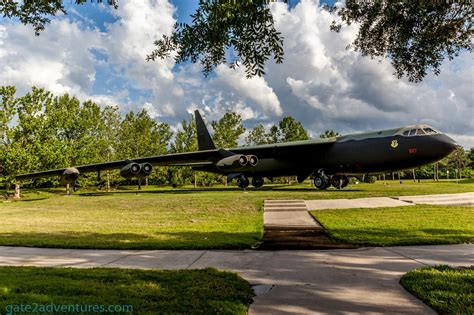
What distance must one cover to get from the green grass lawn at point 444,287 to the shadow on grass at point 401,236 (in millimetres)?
2566

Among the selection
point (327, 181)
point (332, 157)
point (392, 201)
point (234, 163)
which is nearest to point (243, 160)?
point (234, 163)

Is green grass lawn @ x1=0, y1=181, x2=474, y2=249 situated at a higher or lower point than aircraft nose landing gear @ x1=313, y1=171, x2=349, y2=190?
lower

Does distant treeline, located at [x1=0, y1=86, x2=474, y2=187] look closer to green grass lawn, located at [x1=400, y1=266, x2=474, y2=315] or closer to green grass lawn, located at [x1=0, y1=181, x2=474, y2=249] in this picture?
green grass lawn, located at [x1=0, y1=181, x2=474, y2=249]

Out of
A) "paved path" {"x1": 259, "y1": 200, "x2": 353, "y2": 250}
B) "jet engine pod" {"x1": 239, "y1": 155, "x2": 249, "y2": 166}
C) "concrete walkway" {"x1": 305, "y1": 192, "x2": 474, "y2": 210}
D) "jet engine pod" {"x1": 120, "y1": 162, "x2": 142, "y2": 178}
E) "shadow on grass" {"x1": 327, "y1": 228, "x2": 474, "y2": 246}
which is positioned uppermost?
"jet engine pod" {"x1": 239, "y1": 155, "x2": 249, "y2": 166}

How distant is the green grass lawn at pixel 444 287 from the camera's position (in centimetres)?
383

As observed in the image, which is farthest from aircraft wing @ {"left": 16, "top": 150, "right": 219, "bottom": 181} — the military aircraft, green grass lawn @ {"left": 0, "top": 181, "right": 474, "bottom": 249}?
green grass lawn @ {"left": 0, "top": 181, "right": 474, "bottom": 249}

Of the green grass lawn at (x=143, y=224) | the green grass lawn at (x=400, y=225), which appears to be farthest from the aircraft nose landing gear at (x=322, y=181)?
the green grass lawn at (x=400, y=225)

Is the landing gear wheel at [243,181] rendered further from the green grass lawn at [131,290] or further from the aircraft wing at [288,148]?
the green grass lawn at [131,290]

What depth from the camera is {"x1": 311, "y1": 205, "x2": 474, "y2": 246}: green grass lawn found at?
8.37 meters

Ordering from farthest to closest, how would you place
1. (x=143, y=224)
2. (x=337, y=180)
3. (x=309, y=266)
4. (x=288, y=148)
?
(x=337, y=180)
(x=288, y=148)
(x=143, y=224)
(x=309, y=266)

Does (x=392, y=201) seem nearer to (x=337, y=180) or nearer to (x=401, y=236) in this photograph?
(x=401, y=236)

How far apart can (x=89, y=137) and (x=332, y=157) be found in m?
34.5

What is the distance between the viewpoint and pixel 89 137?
1759 inches

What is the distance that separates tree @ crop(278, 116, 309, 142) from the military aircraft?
3511cm
